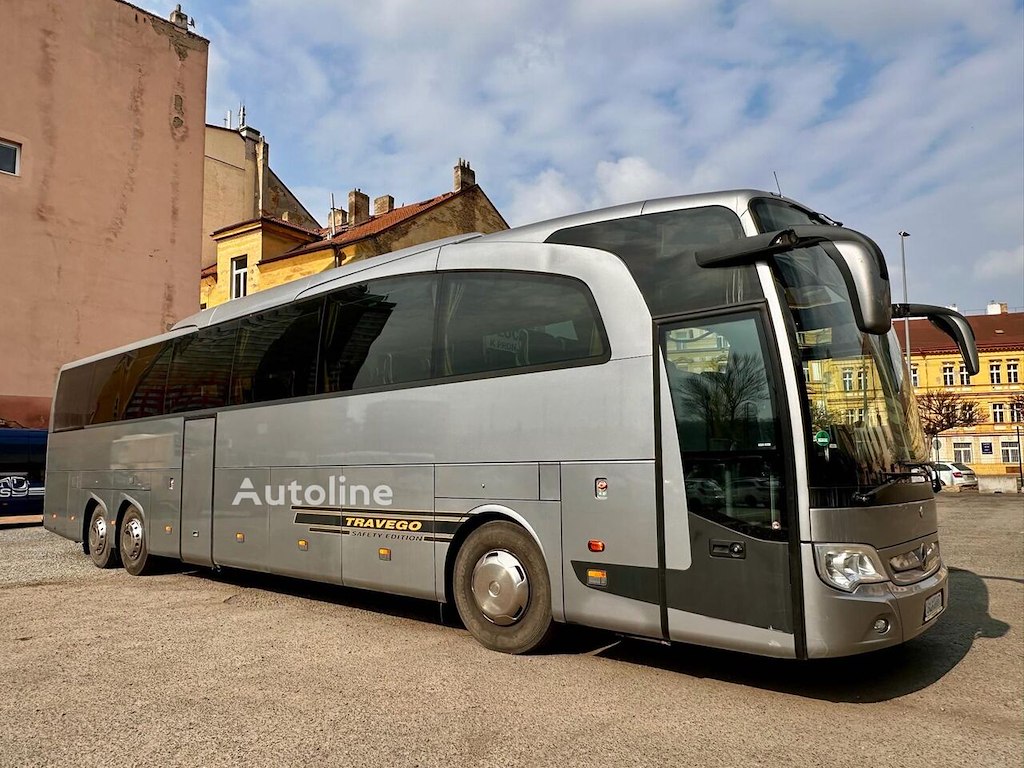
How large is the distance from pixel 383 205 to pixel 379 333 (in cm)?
3024

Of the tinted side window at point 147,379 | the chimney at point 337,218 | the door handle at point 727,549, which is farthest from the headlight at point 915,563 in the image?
the chimney at point 337,218

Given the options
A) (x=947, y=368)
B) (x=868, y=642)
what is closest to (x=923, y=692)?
(x=868, y=642)

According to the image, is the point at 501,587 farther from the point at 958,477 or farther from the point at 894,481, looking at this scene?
the point at 958,477

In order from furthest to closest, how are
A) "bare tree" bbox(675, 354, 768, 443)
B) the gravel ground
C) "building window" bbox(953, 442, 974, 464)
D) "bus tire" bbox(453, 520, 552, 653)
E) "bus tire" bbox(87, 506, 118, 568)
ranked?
"building window" bbox(953, 442, 974, 464) → "bus tire" bbox(87, 506, 118, 568) → "bus tire" bbox(453, 520, 552, 653) → "bare tree" bbox(675, 354, 768, 443) → the gravel ground

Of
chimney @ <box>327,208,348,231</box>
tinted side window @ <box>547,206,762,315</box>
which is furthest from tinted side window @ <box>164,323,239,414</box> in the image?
chimney @ <box>327,208,348,231</box>

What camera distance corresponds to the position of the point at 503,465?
20.7ft

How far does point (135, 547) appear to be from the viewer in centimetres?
1098

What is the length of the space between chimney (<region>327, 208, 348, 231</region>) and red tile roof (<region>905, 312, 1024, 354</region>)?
1675 inches

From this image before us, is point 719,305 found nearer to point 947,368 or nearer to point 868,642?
point 868,642

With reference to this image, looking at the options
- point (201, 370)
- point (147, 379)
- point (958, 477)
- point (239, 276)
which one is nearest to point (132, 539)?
point (147, 379)

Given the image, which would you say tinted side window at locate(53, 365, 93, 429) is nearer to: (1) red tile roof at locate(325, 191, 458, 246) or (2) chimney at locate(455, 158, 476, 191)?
(1) red tile roof at locate(325, 191, 458, 246)

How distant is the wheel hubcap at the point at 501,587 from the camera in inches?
241

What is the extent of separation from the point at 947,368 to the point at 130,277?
196 feet

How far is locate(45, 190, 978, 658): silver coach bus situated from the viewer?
4820 mm
